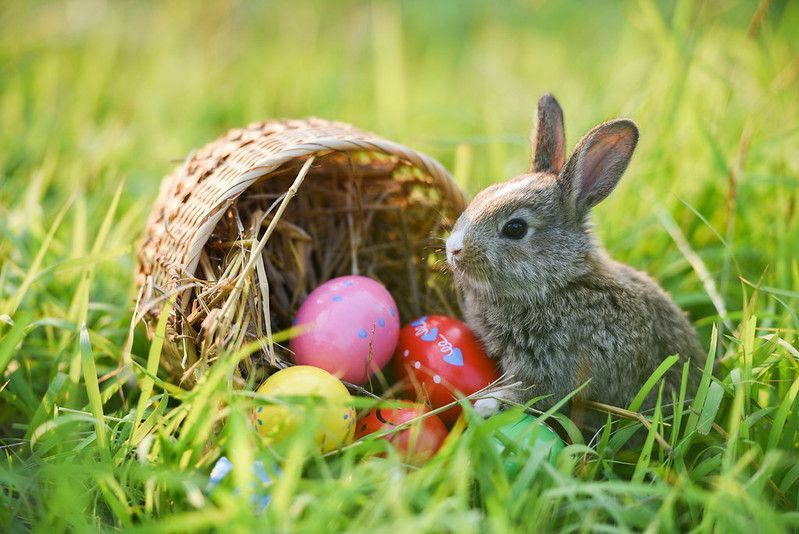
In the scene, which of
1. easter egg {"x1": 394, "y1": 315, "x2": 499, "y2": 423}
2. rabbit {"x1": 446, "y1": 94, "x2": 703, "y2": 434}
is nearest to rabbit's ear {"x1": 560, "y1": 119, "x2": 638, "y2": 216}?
rabbit {"x1": 446, "y1": 94, "x2": 703, "y2": 434}

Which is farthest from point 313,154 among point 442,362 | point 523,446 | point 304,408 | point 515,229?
point 523,446

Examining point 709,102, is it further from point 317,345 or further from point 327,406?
point 327,406

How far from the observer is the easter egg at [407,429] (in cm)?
245

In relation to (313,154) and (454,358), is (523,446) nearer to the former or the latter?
(454,358)

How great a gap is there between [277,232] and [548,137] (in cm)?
133

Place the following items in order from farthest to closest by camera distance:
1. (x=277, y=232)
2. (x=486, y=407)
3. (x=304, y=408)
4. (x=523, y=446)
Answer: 1. (x=277, y=232)
2. (x=486, y=407)
3. (x=523, y=446)
4. (x=304, y=408)

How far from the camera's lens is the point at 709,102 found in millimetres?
4453

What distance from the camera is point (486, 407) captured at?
8.89 feet

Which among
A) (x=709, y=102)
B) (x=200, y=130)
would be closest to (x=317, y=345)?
(x=200, y=130)

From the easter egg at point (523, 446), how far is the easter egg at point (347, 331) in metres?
0.61

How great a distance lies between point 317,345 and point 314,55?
392 cm

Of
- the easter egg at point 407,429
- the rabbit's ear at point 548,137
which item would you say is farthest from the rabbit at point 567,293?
the easter egg at point 407,429

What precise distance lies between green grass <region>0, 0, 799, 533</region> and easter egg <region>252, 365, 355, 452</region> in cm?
10

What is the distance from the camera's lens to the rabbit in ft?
9.37
